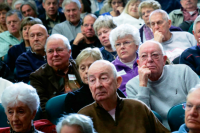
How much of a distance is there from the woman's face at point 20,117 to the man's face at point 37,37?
5.32 ft

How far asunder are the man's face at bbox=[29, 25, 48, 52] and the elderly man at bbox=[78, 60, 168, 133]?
1.54 m

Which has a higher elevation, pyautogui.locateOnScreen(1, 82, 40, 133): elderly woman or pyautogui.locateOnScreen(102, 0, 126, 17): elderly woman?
pyautogui.locateOnScreen(102, 0, 126, 17): elderly woman

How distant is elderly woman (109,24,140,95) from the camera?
10.6 ft

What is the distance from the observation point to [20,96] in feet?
7.21

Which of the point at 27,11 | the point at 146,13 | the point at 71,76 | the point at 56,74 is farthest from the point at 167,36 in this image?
the point at 27,11

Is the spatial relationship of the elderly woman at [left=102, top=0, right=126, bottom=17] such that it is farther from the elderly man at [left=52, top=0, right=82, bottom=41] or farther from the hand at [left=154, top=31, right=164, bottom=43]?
the hand at [left=154, top=31, right=164, bottom=43]

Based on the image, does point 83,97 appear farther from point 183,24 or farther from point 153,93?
point 183,24

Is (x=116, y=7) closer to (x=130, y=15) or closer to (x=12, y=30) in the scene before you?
(x=130, y=15)

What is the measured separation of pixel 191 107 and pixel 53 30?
10.2 ft

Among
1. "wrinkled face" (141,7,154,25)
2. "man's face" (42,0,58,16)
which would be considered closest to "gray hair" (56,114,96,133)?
"wrinkled face" (141,7,154,25)

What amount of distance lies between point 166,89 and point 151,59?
285 millimetres

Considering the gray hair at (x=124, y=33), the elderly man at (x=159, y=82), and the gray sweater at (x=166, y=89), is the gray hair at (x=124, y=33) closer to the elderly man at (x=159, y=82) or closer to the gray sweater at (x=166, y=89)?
the elderly man at (x=159, y=82)

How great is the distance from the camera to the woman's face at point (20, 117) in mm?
2170

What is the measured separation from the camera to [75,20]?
187 inches
